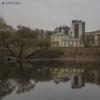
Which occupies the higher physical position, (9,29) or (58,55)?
(9,29)

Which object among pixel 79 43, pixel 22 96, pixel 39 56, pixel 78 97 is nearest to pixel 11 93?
pixel 22 96

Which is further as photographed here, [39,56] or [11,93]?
[39,56]

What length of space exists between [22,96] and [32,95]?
934mm

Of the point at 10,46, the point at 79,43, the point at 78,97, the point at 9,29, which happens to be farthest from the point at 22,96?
the point at 79,43

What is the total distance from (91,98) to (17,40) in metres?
65.0

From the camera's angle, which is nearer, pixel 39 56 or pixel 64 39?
pixel 39 56

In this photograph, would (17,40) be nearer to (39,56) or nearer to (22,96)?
(39,56)

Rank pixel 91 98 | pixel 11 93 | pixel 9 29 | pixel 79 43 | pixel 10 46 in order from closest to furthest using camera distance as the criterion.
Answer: pixel 91 98 → pixel 11 93 → pixel 9 29 → pixel 10 46 → pixel 79 43

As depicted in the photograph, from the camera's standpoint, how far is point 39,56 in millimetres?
100750

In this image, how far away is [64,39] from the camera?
140125mm

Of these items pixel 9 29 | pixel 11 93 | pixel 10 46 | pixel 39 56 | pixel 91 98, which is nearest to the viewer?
pixel 91 98

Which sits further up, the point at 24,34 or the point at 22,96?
the point at 24,34

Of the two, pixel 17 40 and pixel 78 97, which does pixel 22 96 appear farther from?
pixel 17 40

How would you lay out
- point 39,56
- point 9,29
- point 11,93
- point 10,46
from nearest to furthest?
point 11,93, point 9,29, point 10,46, point 39,56
